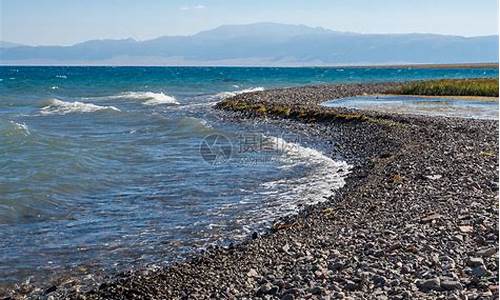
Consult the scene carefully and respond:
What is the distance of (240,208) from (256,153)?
911 cm

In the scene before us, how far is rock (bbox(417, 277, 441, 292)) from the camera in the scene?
819 cm

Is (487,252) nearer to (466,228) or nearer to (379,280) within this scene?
(466,228)

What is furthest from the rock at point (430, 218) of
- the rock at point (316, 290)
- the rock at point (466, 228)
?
the rock at point (316, 290)

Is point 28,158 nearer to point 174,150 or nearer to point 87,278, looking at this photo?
point 174,150

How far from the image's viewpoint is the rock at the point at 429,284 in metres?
8.19

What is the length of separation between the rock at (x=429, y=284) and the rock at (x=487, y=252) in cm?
125

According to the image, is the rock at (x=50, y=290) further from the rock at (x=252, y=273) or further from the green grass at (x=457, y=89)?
the green grass at (x=457, y=89)

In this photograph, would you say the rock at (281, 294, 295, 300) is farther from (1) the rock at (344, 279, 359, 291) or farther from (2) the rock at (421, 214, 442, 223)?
(2) the rock at (421, 214, 442, 223)

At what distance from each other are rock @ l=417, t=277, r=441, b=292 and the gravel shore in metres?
0.01

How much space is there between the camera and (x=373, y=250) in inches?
397

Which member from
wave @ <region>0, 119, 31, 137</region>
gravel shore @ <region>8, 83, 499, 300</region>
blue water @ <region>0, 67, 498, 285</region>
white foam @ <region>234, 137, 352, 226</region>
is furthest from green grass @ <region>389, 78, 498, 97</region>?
wave @ <region>0, 119, 31, 137</region>

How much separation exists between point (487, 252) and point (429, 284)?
5.01ft

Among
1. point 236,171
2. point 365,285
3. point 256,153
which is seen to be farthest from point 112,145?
point 365,285

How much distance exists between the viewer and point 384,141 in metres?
24.5
